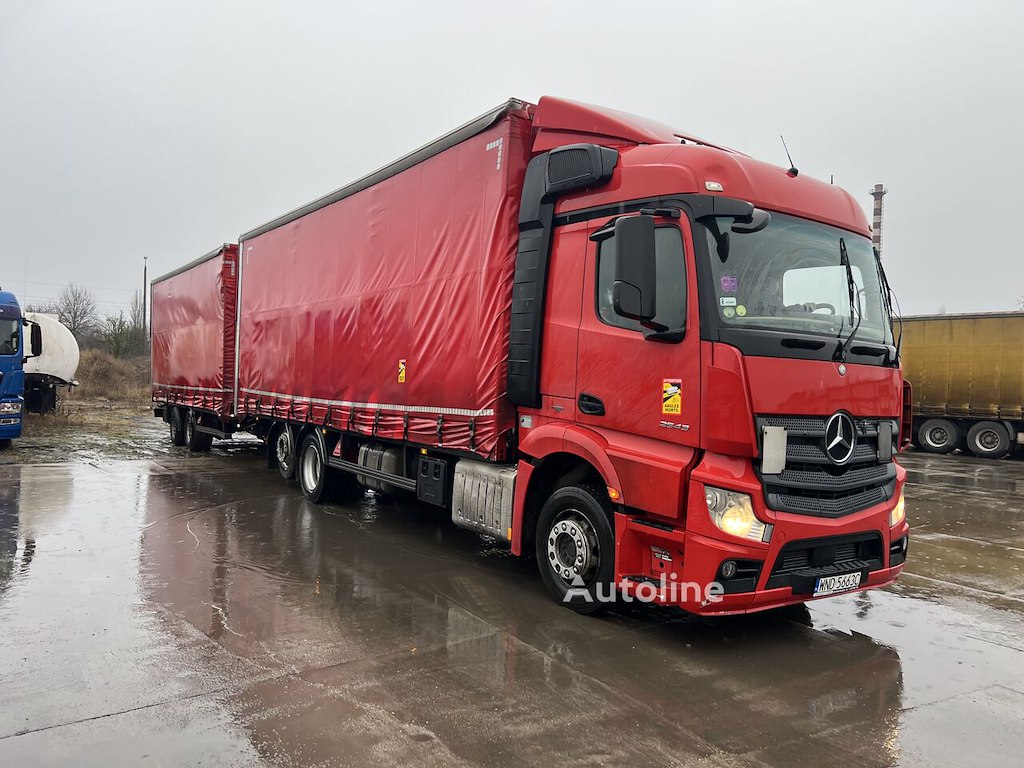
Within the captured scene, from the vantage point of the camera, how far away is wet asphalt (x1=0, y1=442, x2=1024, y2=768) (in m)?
3.44

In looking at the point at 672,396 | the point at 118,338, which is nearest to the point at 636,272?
the point at 672,396

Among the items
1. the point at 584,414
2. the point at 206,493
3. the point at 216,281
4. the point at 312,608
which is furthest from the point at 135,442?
the point at 584,414

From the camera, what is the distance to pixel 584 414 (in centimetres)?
529

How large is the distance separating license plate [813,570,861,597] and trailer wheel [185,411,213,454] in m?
12.9

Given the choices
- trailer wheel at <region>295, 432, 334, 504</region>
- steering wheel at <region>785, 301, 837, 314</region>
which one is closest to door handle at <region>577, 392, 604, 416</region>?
steering wheel at <region>785, 301, 837, 314</region>

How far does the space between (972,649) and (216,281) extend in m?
11.6

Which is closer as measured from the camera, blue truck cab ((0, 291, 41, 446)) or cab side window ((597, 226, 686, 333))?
cab side window ((597, 226, 686, 333))

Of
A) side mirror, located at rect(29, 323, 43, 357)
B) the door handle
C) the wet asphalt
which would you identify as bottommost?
the wet asphalt

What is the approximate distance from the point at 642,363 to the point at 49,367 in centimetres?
2254

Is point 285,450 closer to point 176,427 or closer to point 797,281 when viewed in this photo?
point 176,427

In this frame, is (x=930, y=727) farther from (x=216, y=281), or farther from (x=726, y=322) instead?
(x=216, y=281)

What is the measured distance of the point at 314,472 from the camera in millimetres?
9680

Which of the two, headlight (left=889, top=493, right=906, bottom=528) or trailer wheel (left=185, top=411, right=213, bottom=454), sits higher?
headlight (left=889, top=493, right=906, bottom=528)

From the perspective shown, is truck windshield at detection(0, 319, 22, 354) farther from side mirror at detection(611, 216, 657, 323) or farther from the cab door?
side mirror at detection(611, 216, 657, 323)
